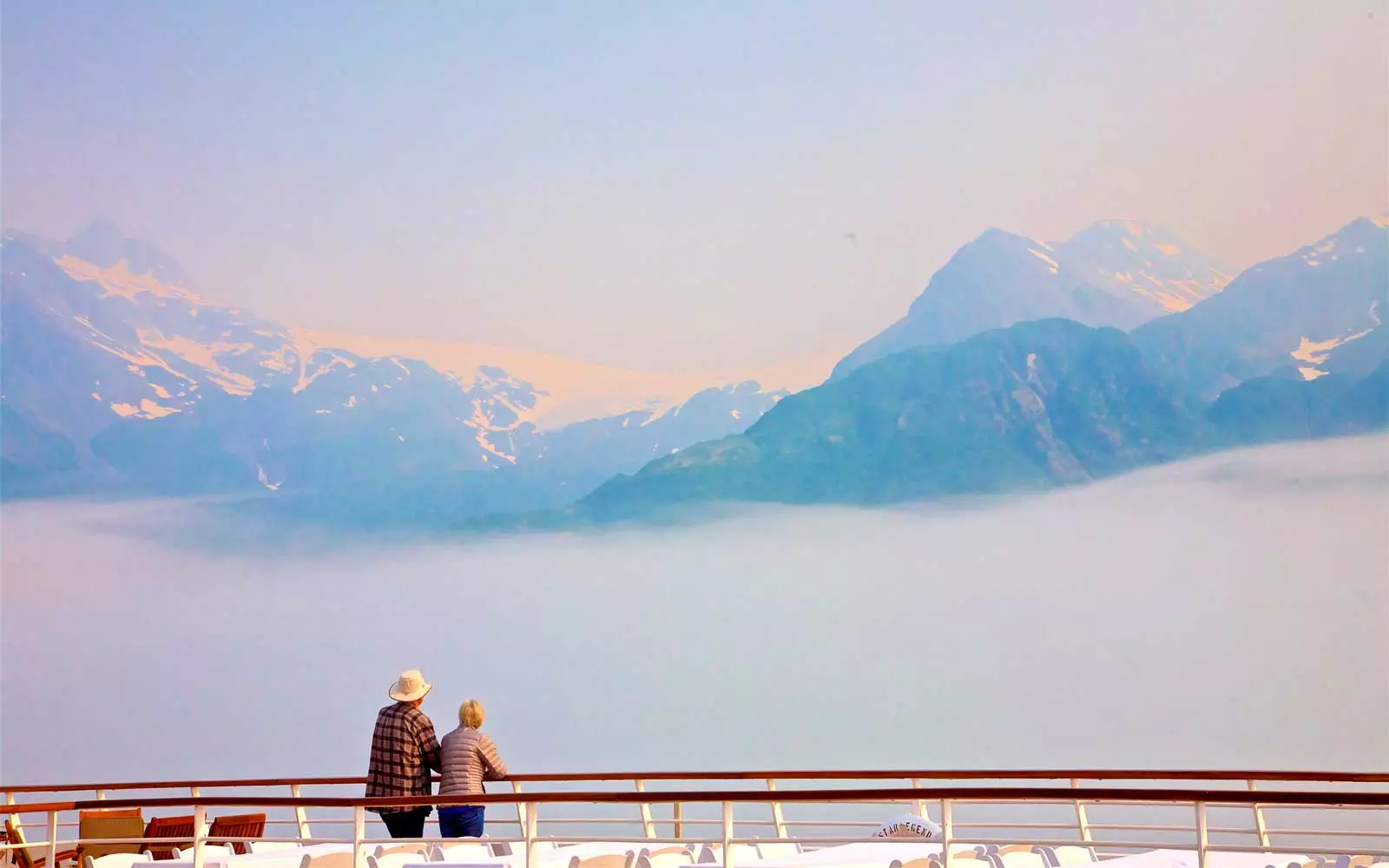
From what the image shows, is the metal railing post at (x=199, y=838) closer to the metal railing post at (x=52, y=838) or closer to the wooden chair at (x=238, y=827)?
the metal railing post at (x=52, y=838)

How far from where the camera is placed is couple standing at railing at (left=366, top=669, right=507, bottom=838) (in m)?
8.38

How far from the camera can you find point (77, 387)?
26109 mm

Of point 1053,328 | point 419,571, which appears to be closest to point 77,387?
point 419,571

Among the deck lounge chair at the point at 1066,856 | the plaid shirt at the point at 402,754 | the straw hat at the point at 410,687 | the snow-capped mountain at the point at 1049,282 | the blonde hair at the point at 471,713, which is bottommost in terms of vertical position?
the deck lounge chair at the point at 1066,856

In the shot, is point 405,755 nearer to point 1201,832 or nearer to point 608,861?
point 608,861

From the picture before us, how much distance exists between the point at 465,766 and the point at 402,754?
40 cm

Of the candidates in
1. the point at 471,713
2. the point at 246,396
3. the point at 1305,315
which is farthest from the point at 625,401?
the point at 471,713

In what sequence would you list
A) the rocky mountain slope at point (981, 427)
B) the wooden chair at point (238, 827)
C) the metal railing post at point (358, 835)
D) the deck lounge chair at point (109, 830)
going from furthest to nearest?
the rocky mountain slope at point (981, 427), the wooden chair at point (238, 827), the deck lounge chair at point (109, 830), the metal railing post at point (358, 835)

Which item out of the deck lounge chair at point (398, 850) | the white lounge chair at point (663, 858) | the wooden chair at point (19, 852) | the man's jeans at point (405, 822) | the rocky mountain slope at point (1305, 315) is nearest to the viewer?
the white lounge chair at point (663, 858)

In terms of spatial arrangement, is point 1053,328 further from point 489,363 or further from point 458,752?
point 458,752

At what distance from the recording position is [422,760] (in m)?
8.62

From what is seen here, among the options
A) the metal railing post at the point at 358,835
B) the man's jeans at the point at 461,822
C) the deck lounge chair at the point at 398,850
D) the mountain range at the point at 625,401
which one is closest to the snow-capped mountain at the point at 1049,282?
the mountain range at the point at 625,401

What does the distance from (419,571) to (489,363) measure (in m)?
3.41

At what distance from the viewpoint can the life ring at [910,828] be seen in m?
7.56
